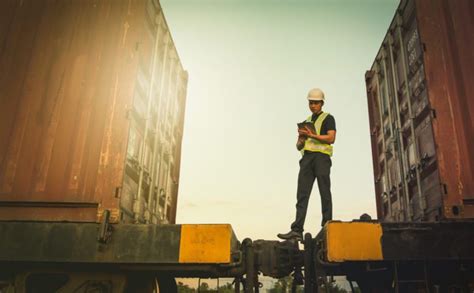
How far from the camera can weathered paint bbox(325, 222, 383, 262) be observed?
3.15 metres

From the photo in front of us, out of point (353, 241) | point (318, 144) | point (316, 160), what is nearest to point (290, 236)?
point (353, 241)

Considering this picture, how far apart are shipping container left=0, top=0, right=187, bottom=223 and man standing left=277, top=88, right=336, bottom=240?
172 cm

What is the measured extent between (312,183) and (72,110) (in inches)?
99.7

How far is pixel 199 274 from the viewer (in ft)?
12.7

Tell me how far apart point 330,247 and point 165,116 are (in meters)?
3.26

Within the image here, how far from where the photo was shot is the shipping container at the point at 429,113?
347 centimetres

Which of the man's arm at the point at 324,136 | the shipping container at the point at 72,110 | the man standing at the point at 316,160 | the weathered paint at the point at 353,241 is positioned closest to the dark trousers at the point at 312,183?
the man standing at the point at 316,160

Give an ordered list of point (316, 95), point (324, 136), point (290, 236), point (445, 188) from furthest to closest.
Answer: point (316, 95), point (324, 136), point (290, 236), point (445, 188)

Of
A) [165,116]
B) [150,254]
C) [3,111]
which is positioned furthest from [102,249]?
[165,116]

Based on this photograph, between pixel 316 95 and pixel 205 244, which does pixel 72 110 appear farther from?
pixel 316 95

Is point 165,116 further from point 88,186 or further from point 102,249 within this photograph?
point 102,249

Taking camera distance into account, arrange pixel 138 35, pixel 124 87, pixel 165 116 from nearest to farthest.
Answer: pixel 124 87, pixel 138 35, pixel 165 116

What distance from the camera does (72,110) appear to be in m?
3.76

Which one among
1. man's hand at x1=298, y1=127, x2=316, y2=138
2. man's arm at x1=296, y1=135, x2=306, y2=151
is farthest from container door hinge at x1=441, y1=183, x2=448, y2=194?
man's arm at x1=296, y1=135, x2=306, y2=151
